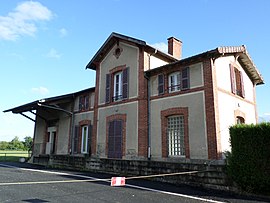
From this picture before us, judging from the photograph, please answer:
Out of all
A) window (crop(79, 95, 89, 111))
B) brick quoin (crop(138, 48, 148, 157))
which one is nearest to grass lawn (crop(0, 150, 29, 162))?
window (crop(79, 95, 89, 111))

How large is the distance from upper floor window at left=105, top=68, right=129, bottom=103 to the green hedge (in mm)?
6949

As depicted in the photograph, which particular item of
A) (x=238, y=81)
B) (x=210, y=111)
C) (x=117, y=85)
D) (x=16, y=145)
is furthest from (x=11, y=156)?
(x=16, y=145)

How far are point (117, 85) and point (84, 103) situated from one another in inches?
152

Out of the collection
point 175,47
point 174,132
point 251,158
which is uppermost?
point 175,47

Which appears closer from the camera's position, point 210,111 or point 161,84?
point 210,111

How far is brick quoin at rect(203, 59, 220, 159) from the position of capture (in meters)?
9.33

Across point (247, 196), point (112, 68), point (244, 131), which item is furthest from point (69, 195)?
point (112, 68)

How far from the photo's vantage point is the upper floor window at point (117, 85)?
13.6m

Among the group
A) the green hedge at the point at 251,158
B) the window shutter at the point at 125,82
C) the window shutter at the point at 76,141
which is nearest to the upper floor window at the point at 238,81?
the green hedge at the point at 251,158

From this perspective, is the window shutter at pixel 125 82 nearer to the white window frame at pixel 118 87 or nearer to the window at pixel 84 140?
the white window frame at pixel 118 87

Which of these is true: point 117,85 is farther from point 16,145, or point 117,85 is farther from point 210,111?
point 16,145

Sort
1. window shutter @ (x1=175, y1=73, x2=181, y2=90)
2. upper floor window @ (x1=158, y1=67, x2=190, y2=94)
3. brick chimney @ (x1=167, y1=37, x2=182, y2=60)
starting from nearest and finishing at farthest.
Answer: upper floor window @ (x1=158, y1=67, x2=190, y2=94) → window shutter @ (x1=175, y1=73, x2=181, y2=90) → brick chimney @ (x1=167, y1=37, x2=182, y2=60)

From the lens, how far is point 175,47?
1508cm

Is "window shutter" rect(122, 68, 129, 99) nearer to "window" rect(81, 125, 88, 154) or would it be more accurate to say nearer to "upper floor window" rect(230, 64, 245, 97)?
"window" rect(81, 125, 88, 154)
